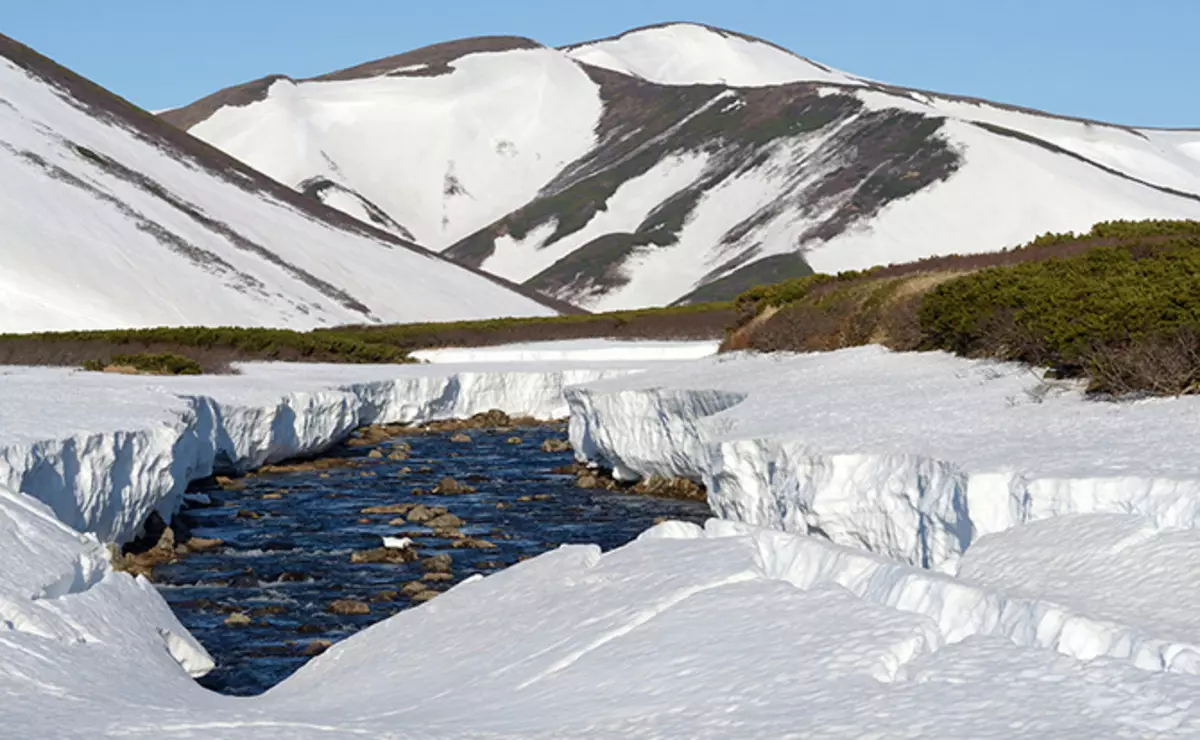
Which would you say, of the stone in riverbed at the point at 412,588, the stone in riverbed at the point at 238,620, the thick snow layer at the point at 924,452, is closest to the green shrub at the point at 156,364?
the thick snow layer at the point at 924,452

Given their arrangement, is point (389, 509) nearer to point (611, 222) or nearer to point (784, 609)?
point (784, 609)

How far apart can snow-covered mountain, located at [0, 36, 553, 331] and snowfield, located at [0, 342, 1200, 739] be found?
5494 centimetres

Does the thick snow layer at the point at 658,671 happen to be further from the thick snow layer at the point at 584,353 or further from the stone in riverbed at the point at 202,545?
the thick snow layer at the point at 584,353

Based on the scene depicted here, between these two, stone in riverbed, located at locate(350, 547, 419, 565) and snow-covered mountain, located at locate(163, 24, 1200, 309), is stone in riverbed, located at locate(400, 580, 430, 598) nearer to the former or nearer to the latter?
stone in riverbed, located at locate(350, 547, 419, 565)

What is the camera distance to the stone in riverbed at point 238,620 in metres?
15.9

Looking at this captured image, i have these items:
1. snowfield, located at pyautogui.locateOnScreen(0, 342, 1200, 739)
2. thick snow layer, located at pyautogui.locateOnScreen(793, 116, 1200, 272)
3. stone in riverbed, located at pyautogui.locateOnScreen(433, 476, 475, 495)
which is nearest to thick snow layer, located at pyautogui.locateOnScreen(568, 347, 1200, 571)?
snowfield, located at pyautogui.locateOnScreen(0, 342, 1200, 739)

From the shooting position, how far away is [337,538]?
856 inches

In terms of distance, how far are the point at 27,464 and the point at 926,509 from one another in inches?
373

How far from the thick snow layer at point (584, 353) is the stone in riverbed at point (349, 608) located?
3616 centimetres

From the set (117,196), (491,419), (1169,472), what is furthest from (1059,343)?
(117,196)

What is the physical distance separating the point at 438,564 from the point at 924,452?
7.70 metres

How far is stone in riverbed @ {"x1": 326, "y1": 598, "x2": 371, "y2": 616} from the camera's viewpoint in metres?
16.5

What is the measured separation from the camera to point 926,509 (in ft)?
42.8

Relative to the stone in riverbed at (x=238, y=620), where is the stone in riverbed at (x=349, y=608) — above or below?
above
